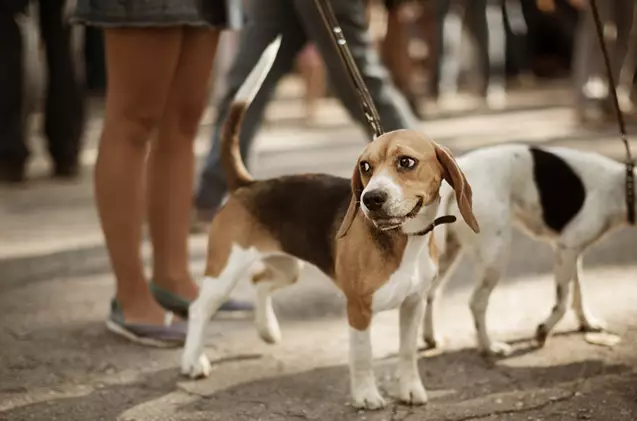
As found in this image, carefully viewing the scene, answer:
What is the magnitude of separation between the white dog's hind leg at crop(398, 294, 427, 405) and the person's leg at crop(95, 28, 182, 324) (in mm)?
745

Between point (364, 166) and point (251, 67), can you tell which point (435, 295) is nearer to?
point (364, 166)

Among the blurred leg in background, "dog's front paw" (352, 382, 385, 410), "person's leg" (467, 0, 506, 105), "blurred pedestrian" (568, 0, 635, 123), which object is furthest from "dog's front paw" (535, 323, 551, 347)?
"person's leg" (467, 0, 506, 105)

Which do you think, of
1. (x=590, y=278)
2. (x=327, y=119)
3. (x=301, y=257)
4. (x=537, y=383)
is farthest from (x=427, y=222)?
(x=327, y=119)

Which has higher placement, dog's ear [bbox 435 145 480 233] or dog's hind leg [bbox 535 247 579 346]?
dog's ear [bbox 435 145 480 233]

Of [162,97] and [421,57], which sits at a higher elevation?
[162,97]

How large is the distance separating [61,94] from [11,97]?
249mm

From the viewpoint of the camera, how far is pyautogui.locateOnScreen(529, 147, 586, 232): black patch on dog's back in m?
2.22

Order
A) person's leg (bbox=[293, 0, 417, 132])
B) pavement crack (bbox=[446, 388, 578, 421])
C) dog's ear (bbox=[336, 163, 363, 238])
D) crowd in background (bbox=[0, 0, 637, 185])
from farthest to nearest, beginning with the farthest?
crowd in background (bbox=[0, 0, 637, 185]) < person's leg (bbox=[293, 0, 417, 132]) < pavement crack (bbox=[446, 388, 578, 421]) < dog's ear (bbox=[336, 163, 363, 238])

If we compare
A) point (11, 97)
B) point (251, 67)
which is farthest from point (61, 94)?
point (251, 67)

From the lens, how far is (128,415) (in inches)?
77.2

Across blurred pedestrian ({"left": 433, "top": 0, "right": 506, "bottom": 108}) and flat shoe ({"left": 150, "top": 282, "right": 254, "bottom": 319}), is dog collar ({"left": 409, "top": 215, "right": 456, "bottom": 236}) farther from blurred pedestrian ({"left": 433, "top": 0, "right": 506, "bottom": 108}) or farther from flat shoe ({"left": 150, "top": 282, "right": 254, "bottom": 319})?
blurred pedestrian ({"left": 433, "top": 0, "right": 506, "bottom": 108})

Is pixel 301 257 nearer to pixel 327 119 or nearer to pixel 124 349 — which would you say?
pixel 124 349

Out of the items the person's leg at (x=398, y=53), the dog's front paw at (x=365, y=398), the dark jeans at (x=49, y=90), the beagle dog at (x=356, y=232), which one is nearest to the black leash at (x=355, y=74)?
the beagle dog at (x=356, y=232)

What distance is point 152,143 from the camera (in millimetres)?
2514
